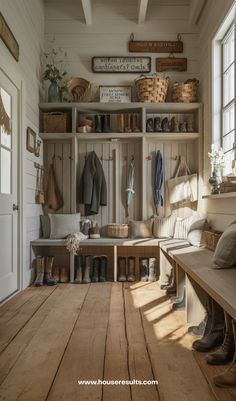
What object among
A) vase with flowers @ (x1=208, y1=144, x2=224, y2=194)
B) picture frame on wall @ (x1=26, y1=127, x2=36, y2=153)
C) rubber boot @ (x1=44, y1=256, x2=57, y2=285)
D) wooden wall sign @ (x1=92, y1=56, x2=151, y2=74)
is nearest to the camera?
vase with flowers @ (x1=208, y1=144, x2=224, y2=194)

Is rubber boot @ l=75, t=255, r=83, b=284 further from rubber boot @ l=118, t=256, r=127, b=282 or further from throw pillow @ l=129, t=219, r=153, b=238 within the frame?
throw pillow @ l=129, t=219, r=153, b=238

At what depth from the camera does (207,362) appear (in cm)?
224

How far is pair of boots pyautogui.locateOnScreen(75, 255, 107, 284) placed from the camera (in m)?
4.77

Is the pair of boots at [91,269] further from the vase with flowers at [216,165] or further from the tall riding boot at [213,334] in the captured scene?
the tall riding boot at [213,334]

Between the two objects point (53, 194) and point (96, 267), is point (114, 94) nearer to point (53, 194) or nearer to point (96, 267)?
point (53, 194)

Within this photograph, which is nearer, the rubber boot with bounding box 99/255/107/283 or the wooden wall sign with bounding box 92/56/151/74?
the rubber boot with bounding box 99/255/107/283

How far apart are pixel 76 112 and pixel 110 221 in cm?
149

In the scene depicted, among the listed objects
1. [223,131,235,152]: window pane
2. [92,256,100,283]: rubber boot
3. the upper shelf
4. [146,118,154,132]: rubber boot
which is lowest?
[92,256,100,283]: rubber boot

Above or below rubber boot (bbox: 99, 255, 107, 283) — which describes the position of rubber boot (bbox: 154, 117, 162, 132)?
above

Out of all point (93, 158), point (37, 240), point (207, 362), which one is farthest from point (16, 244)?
point (207, 362)

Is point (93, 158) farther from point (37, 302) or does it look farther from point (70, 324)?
point (70, 324)

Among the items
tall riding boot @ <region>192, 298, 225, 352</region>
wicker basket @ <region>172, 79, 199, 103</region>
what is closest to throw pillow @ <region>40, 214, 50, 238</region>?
wicker basket @ <region>172, 79, 199, 103</region>

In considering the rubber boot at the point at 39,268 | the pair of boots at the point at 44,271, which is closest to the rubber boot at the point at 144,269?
the pair of boots at the point at 44,271

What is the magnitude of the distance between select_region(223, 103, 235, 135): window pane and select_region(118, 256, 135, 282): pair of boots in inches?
74.9
